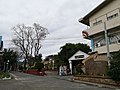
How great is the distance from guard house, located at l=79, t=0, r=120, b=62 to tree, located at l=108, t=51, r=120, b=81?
6269 millimetres

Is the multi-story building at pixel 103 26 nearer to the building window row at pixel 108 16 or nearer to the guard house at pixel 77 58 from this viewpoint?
the building window row at pixel 108 16

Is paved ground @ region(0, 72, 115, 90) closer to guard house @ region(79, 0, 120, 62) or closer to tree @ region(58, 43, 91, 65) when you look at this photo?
guard house @ region(79, 0, 120, 62)

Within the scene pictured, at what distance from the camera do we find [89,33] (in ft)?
103

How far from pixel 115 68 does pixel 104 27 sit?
7851mm

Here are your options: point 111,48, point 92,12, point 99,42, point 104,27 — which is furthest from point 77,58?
point 104,27

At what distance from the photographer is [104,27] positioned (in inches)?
991

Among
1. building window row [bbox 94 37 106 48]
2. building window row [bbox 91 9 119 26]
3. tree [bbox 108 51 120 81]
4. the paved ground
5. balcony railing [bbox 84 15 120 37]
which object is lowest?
the paved ground

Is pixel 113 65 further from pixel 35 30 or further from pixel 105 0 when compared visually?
pixel 35 30

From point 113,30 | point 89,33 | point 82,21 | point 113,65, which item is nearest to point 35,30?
point 82,21

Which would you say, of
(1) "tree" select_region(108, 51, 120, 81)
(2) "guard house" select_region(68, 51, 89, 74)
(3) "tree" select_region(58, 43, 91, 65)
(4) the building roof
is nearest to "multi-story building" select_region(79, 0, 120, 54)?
(4) the building roof

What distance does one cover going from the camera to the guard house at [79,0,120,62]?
2689 cm

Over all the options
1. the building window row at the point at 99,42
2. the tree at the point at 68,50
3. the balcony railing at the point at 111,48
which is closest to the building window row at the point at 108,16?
the building window row at the point at 99,42

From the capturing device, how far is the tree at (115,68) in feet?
59.7

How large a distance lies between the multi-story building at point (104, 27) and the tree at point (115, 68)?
627 centimetres
